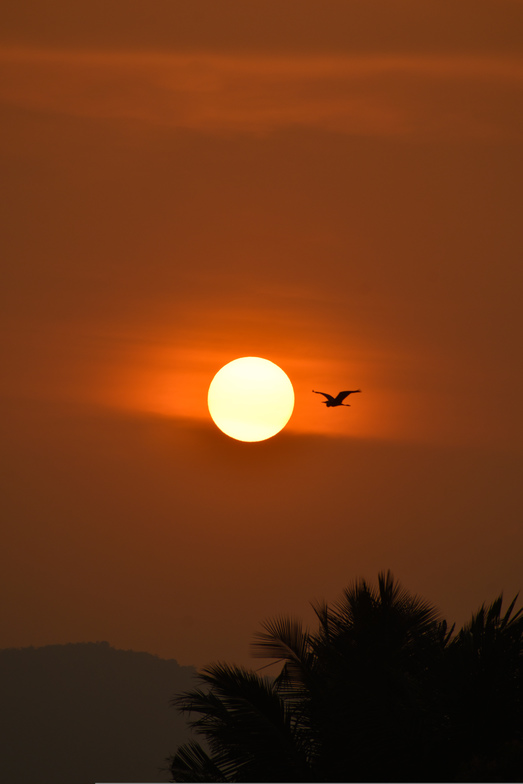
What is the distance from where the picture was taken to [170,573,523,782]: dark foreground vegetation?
9.91 meters

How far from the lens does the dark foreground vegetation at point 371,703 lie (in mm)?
9914

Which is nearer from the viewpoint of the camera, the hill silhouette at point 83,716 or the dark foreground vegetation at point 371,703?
the dark foreground vegetation at point 371,703

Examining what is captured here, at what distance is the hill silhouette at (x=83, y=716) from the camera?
227 feet

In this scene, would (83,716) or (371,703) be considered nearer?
(371,703)

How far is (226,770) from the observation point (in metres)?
10.9

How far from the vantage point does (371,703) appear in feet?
33.6

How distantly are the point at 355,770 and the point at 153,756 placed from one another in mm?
63970

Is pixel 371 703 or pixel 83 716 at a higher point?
pixel 83 716

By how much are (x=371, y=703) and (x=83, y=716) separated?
7172cm

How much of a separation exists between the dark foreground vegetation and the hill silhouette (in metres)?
56.3

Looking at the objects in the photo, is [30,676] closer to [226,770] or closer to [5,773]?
[5,773]

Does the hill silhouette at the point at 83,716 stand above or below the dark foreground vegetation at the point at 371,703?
above

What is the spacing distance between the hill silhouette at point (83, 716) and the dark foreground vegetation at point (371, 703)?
56.3 m

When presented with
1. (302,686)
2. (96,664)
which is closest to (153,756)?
(96,664)
